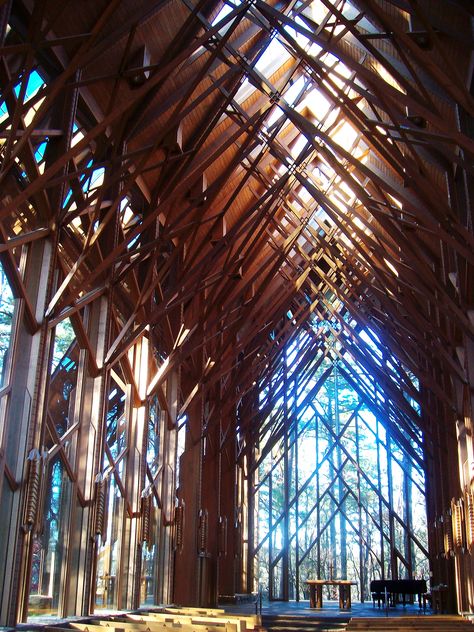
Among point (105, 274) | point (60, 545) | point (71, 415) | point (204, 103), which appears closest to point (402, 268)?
point (204, 103)

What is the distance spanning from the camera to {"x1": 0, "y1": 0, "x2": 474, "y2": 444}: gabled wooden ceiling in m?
9.95

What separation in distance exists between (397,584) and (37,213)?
15.4 m

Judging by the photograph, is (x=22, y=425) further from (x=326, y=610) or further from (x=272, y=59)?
(x=326, y=610)

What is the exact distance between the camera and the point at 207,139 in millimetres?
15188

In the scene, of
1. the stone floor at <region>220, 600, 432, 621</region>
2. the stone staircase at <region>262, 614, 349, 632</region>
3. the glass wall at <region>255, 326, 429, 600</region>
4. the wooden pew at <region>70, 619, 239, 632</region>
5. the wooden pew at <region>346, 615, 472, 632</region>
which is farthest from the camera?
the glass wall at <region>255, 326, 429, 600</region>

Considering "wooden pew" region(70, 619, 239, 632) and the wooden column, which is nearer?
"wooden pew" region(70, 619, 239, 632)

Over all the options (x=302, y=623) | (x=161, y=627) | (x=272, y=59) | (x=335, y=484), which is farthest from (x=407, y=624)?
(x=272, y=59)

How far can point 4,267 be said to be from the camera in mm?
9883

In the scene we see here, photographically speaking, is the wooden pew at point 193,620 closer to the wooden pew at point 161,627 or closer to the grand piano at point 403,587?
the wooden pew at point 161,627

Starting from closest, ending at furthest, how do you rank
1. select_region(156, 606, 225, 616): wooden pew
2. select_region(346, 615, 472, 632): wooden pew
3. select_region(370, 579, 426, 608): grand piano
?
select_region(156, 606, 225, 616): wooden pew < select_region(346, 615, 472, 632): wooden pew < select_region(370, 579, 426, 608): grand piano

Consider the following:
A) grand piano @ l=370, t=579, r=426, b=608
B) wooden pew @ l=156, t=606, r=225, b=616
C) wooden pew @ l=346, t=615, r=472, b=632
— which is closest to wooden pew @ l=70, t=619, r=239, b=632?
wooden pew @ l=156, t=606, r=225, b=616

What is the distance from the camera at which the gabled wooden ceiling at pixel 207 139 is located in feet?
32.7

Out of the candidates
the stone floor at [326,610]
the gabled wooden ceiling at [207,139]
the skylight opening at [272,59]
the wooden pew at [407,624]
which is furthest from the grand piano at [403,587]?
the skylight opening at [272,59]

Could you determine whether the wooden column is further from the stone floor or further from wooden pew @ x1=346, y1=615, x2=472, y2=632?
the stone floor
